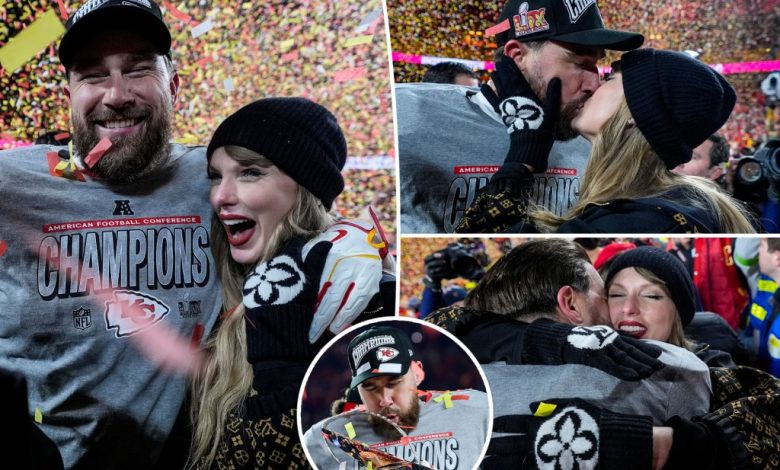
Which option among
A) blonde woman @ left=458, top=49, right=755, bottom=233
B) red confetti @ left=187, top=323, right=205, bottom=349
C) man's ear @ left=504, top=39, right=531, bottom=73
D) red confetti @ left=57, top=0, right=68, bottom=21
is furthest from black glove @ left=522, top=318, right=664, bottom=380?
red confetti @ left=57, top=0, right=68, bottom=21

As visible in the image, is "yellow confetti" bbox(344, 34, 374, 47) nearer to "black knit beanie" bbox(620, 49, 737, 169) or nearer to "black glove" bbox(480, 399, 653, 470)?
"black knit beanie" bbox(620, 49, 737, 169)

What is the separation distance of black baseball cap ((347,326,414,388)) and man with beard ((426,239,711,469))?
12 cm

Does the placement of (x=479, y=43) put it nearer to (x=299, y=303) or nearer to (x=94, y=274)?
(x=299, y=303)

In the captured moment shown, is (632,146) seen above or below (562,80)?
below

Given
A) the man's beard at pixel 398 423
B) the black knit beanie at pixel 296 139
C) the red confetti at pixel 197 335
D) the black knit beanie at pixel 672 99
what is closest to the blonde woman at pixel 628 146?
the black knit beanie at pixel 672 99

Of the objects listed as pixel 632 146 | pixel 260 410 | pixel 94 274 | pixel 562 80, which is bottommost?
pixel 260 410

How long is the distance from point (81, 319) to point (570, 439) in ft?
3.86

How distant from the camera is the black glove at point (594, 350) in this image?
7.63 feet

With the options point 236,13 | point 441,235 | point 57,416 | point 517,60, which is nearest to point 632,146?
point 517,60

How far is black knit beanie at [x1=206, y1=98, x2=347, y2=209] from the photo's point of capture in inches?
92.6

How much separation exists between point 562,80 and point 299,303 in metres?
0.82

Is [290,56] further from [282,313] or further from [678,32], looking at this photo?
[678,32]

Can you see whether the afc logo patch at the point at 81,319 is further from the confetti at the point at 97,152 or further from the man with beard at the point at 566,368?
the man with beard at the point at 566,368

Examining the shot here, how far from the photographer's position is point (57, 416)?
7.56ft
